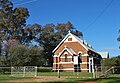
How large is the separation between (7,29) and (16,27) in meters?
2.65

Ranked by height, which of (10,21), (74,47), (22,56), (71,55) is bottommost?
(22,56)

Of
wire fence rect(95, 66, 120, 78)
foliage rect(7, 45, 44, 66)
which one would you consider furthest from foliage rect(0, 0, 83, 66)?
wire fence rect(95, 66, 120, 78)

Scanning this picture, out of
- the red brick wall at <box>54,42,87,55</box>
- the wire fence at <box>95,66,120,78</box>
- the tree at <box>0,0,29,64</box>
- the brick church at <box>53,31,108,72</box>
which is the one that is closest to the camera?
the wire fence at <box>95,66,120,78</box>

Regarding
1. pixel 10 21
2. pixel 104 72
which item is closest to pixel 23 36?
pixel 10 21

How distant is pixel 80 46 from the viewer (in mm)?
63312

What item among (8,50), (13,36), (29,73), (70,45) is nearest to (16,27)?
(13,36)

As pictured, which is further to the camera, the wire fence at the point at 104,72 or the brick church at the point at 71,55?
the brick church at the point at 71,55

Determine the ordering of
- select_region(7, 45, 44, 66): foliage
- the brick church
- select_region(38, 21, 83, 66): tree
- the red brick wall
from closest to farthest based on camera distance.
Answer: select_region(7, 45, 44, 66): foliage → the brick church → the red brick wall → select_region(38, 21, 83, 66): tree

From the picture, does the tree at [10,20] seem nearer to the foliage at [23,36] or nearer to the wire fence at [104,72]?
the foliage at [23,36]

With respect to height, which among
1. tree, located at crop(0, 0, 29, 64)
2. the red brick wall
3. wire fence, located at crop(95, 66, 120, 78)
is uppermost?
tree, located at crop(0, 0, 29, 64)

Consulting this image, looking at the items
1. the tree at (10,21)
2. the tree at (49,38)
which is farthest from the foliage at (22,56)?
the tree at (49,38)

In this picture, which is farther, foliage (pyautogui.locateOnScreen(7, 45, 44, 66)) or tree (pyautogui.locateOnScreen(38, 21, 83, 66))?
tree (pyautogui.locateOnScreen(38, 21, 83, 66))

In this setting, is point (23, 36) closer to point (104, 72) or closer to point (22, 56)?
point (22, 56)

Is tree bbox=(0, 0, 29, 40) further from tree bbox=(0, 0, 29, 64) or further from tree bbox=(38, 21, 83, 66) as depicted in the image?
tree bbox=(38, 21, 83, 66)
